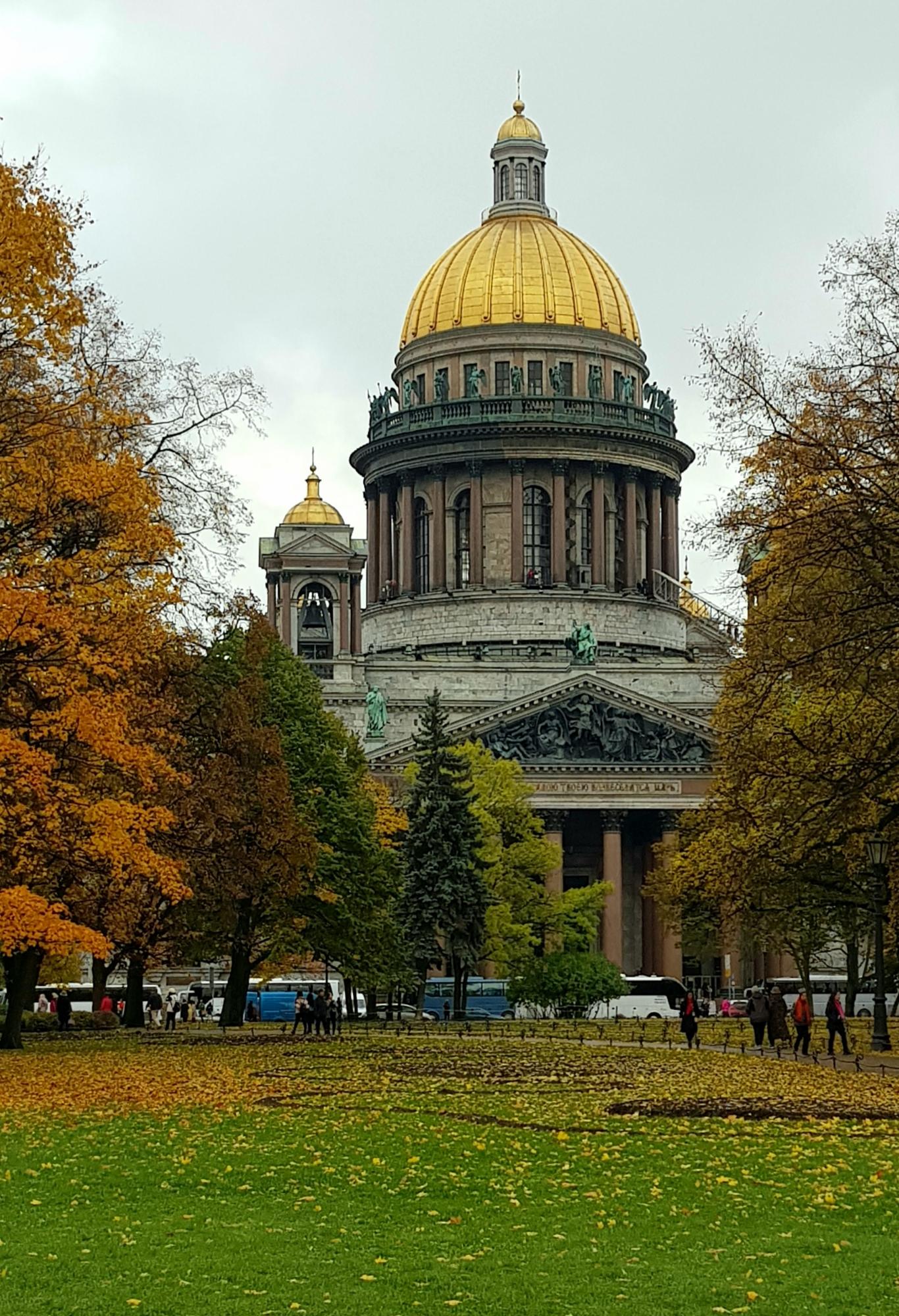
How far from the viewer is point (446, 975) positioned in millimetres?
89500

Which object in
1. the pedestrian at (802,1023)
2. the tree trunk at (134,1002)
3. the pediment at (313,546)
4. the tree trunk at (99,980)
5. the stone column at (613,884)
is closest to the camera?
the pedestrian at (802,1023)

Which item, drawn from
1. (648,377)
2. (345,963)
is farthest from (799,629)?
(648,377)

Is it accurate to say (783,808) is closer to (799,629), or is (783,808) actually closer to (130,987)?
(799,629)

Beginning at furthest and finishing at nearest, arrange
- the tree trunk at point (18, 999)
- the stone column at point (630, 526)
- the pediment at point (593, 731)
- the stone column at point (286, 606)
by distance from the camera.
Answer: the stone column at point (630, 526)
the stone column at point (286, 606)
the pediment at point (593, 731)
the tree trunk at point (18, 999)

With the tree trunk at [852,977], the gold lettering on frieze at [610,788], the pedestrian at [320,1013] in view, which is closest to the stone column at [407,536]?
the gold lettering on frieze at [610,788]

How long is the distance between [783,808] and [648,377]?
86.5m

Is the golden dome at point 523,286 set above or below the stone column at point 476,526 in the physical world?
above

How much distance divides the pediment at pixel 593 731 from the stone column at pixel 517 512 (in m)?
16.6

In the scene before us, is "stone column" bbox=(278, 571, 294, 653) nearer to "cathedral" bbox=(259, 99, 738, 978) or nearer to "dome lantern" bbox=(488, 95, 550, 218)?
"cathedral" bbox=(259, 99, 738, 978)

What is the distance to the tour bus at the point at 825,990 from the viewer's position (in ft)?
269

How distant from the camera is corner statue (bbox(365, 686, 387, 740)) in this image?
10044 centimetres

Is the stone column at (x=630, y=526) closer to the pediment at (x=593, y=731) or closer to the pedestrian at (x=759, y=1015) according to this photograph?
the pediment at (x=593, y=731)

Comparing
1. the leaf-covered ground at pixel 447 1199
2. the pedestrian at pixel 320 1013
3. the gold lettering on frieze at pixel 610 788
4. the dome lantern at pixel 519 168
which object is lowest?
the leaf-covered ground at pixel 447 1199

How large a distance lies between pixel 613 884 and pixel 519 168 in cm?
4884
